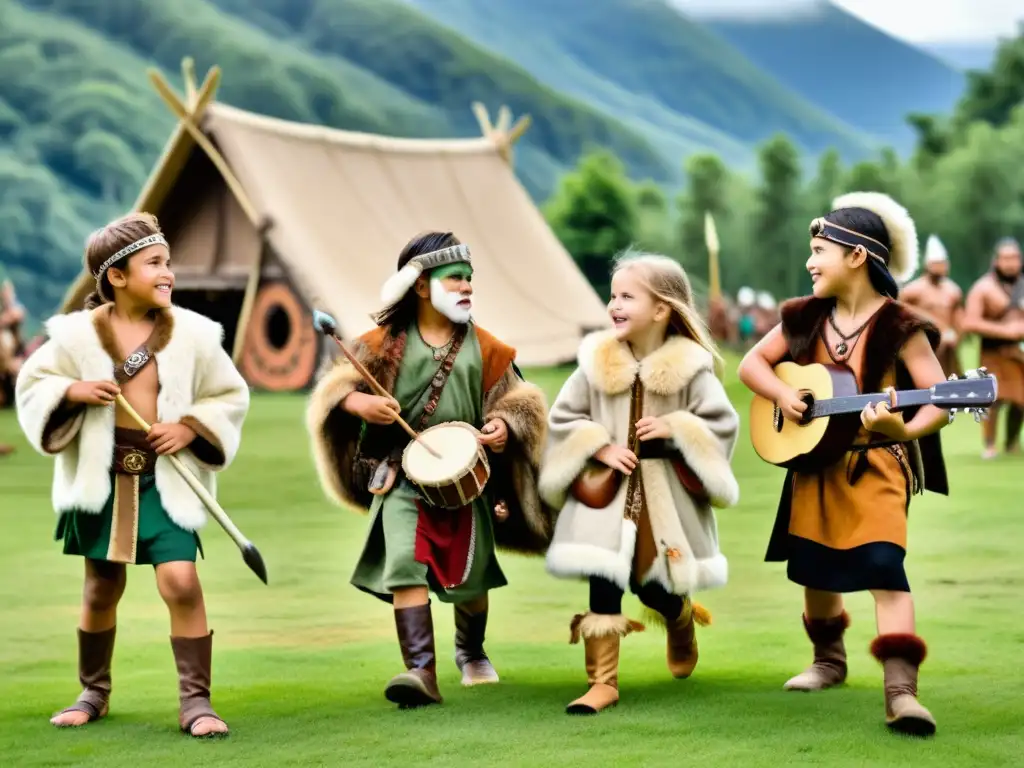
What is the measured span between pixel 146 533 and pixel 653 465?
4.90 ft

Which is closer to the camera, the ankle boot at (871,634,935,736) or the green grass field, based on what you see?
the green grass field

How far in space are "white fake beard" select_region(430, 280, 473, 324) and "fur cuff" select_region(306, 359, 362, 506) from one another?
13.3 inches

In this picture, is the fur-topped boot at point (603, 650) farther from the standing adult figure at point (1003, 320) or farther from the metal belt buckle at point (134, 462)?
Result: the standing adult figure at point (1003, 320)

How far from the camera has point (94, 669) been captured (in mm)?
4980

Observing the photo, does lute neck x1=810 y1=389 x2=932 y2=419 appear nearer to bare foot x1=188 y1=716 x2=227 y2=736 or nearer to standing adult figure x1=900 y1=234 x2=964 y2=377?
bare foot x1=188 y1=716 x2=227 y2=736

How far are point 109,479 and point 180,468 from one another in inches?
7.9

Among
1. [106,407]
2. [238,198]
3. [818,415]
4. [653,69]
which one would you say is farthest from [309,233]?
[653,69]

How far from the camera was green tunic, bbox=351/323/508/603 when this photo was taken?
5262 millimetres

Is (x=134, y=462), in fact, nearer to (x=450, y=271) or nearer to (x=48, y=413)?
(x=48, y=413)

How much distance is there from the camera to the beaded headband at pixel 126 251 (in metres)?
4.88

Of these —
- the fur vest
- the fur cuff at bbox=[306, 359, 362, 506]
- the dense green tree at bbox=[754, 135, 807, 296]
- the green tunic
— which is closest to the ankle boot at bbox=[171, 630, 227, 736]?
the green tunic

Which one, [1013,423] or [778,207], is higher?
[778,207]

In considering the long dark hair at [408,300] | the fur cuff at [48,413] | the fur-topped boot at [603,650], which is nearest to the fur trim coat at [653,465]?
the fur-topped boot at [603,650]

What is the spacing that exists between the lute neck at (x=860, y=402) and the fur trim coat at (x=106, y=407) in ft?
5.52
